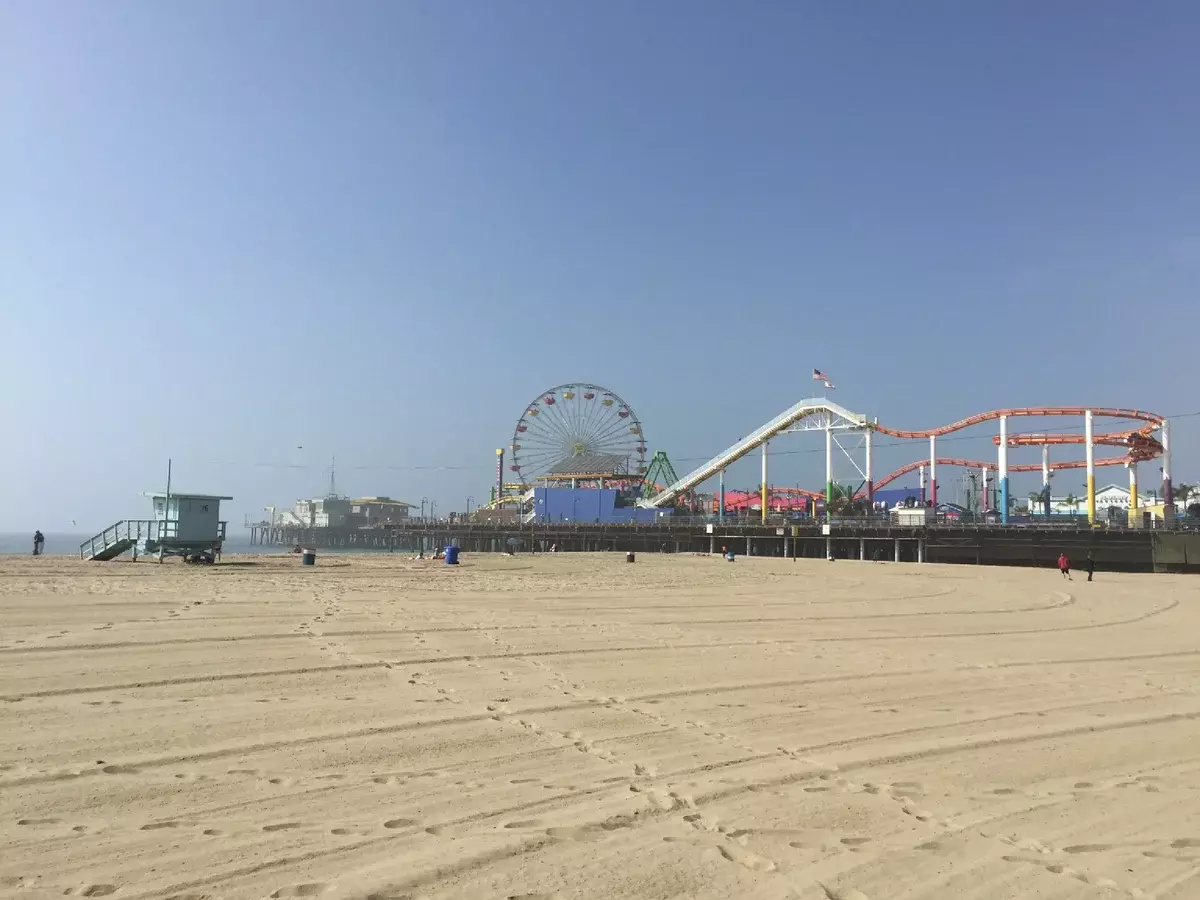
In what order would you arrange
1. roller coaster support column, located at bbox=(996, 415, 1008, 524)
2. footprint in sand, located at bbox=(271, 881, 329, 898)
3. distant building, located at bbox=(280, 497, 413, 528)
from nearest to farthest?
footprint in sand, located at bbox=(271, 881, 329, 898), roller coaster support column, located at bbox=(996, 415, 1008, 524), distant building, located at bbox=(280, 497, 413, 528)

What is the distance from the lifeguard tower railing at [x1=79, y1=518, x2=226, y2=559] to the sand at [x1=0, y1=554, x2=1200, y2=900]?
19700 mm

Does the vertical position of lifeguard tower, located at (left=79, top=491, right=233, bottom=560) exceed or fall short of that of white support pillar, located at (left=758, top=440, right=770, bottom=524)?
it falls short

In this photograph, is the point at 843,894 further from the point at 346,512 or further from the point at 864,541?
the point at 346,512

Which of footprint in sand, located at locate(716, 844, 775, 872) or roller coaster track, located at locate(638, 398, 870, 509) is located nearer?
footprint in sand, located at locate(716, 844, 775, 872)

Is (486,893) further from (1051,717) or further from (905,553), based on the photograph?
(905,553)

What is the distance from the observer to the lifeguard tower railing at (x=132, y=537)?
30.3 meters

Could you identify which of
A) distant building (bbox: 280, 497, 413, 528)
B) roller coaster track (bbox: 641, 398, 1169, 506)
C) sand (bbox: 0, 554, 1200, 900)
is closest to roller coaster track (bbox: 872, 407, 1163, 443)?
roller coaster track (bbox: 641, 398, 1169, 506)

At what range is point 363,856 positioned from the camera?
3.89m

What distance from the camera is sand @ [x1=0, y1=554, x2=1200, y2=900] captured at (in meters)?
3.83

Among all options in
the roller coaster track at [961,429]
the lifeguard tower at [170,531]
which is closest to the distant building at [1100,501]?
the roller coaster track at [961,429]

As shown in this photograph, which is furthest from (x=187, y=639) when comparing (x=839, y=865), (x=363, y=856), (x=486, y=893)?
(x=839, y=865)

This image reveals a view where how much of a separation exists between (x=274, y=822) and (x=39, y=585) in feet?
60.9

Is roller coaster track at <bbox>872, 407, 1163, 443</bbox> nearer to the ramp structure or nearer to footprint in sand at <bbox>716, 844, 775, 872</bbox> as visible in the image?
the ramp structure

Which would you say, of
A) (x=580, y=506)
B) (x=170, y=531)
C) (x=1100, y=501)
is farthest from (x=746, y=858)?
(x=1100, y=501)
